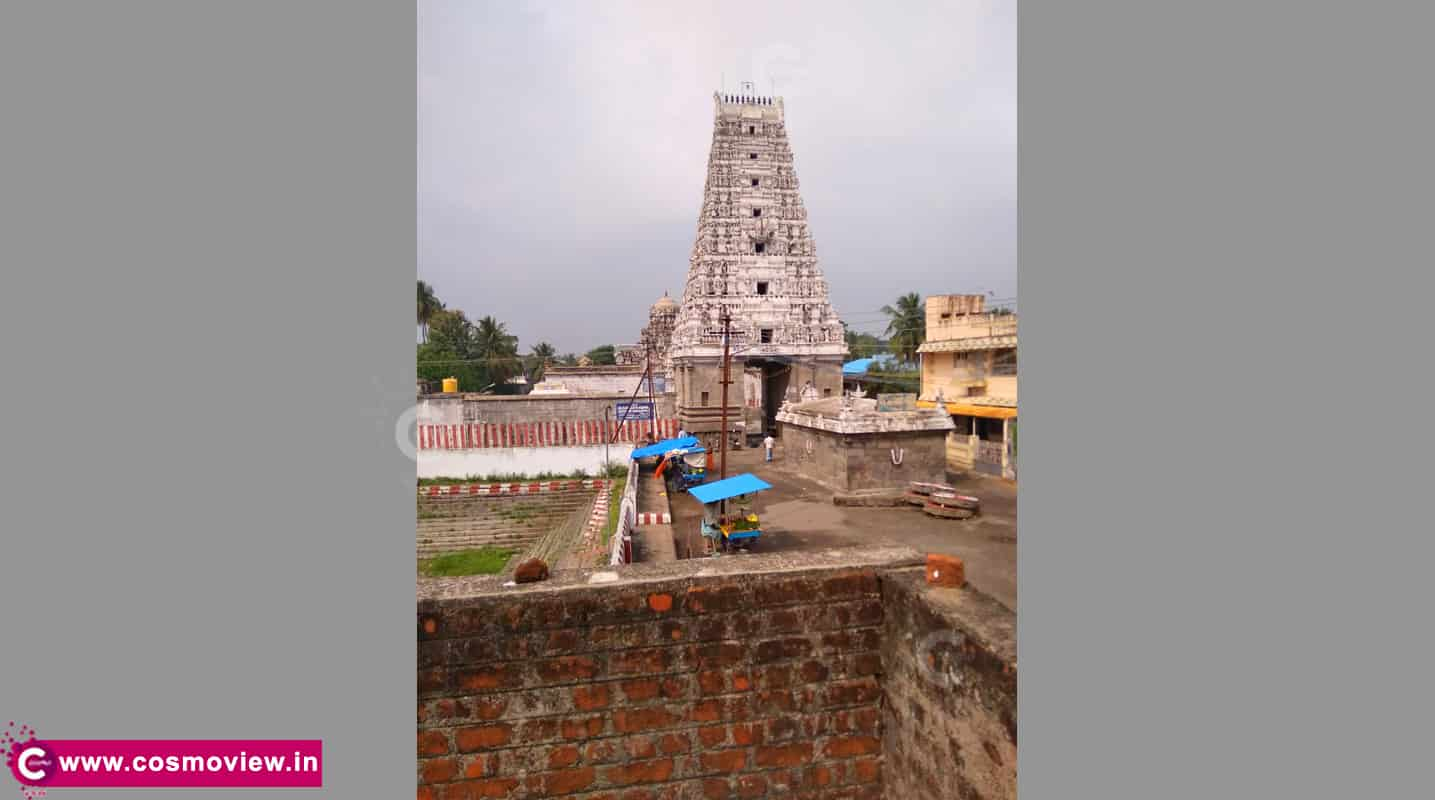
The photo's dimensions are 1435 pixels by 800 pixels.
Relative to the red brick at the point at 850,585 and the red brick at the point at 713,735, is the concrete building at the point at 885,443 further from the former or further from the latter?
the red brick at the point at 713,735

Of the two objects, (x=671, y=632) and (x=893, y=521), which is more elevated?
(x=671, y=632)

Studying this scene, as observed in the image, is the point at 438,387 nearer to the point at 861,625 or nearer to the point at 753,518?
the point at 753,518

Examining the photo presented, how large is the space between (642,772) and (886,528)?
782 cm

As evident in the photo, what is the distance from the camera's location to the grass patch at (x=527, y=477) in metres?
17.3

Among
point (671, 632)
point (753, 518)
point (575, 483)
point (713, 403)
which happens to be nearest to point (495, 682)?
point (671, 632)

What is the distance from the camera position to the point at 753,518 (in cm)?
911

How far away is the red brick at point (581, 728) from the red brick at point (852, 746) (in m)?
1.21

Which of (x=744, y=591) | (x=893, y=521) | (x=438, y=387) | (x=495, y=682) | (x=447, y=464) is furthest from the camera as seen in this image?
(x=438, y=387)

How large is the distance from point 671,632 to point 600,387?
110 feet

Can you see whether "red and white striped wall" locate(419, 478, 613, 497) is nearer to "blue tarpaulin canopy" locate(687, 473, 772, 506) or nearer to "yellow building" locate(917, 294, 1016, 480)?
"blue tarpaulin canopy" locate(687, 473, 772, 506)

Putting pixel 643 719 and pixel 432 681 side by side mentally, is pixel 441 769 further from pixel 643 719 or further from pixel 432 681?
pixel 643 719

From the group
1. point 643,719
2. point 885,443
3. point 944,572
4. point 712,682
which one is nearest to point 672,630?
point 712,682

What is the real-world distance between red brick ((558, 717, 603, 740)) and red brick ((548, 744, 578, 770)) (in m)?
0.06
